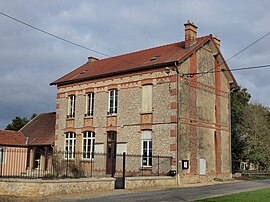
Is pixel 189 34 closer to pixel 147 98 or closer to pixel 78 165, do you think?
pixel 147 98

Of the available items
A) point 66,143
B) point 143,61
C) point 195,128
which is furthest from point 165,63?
point 66,143

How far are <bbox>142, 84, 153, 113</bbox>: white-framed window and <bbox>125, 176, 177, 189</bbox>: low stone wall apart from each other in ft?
16.4

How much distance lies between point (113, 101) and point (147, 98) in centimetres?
316

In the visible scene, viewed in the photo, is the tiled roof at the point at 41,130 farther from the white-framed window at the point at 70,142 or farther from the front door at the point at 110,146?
the front door at the point at 110,146

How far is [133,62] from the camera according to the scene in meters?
26.3

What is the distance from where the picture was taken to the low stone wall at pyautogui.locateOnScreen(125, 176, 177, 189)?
59.8ft

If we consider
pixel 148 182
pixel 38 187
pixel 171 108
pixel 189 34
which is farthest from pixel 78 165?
pixel 189 34

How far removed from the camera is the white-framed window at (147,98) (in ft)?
77.7

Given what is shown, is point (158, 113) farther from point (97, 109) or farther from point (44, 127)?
point (44, 127)

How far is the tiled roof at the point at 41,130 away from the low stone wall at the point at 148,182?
513 inches

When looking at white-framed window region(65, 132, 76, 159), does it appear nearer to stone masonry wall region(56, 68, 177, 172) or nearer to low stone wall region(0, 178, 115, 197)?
stone masonry wall region(56, 68, 177, 172)

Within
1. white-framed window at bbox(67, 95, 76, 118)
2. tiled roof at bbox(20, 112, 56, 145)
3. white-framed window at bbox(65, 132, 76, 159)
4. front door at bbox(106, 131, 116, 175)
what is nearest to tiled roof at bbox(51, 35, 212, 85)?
white-framed window at bbox(67, 95, 76, 118)

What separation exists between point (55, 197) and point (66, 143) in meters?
14.2

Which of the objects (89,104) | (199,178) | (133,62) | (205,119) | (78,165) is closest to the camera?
(199,178)
